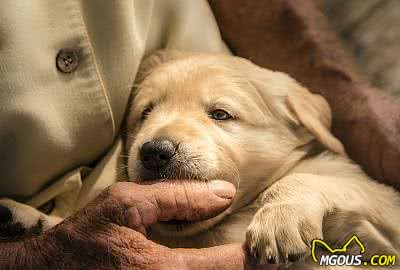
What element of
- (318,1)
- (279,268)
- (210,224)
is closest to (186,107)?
(210,224)

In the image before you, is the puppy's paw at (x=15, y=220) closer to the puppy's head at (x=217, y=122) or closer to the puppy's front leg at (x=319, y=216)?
the puppy's head at (x=217, y=122)

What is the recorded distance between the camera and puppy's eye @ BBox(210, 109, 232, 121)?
5.49 ft

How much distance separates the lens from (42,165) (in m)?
1.57

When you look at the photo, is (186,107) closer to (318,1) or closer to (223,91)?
(223,91)

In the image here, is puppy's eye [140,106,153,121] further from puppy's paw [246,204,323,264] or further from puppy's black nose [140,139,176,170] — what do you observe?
puppy's paw [246,204,323,264]

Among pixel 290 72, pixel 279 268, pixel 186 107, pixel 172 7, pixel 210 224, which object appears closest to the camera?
pixel 279 268

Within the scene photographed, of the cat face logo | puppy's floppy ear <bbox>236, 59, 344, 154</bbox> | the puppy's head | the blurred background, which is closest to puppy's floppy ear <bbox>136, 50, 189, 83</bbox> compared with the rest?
the puppy's head

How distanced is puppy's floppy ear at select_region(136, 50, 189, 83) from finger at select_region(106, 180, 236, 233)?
0.52 meters

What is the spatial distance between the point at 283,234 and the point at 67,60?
779 mm

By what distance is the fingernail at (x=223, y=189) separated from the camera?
4.63 feet

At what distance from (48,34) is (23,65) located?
0.12 m

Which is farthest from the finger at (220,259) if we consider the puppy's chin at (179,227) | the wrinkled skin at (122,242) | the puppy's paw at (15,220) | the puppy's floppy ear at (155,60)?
the puppy's floppy ear at (155,60)

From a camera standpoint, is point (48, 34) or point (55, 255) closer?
point (55, 255)

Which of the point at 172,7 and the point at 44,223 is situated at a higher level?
the point at 172,7
